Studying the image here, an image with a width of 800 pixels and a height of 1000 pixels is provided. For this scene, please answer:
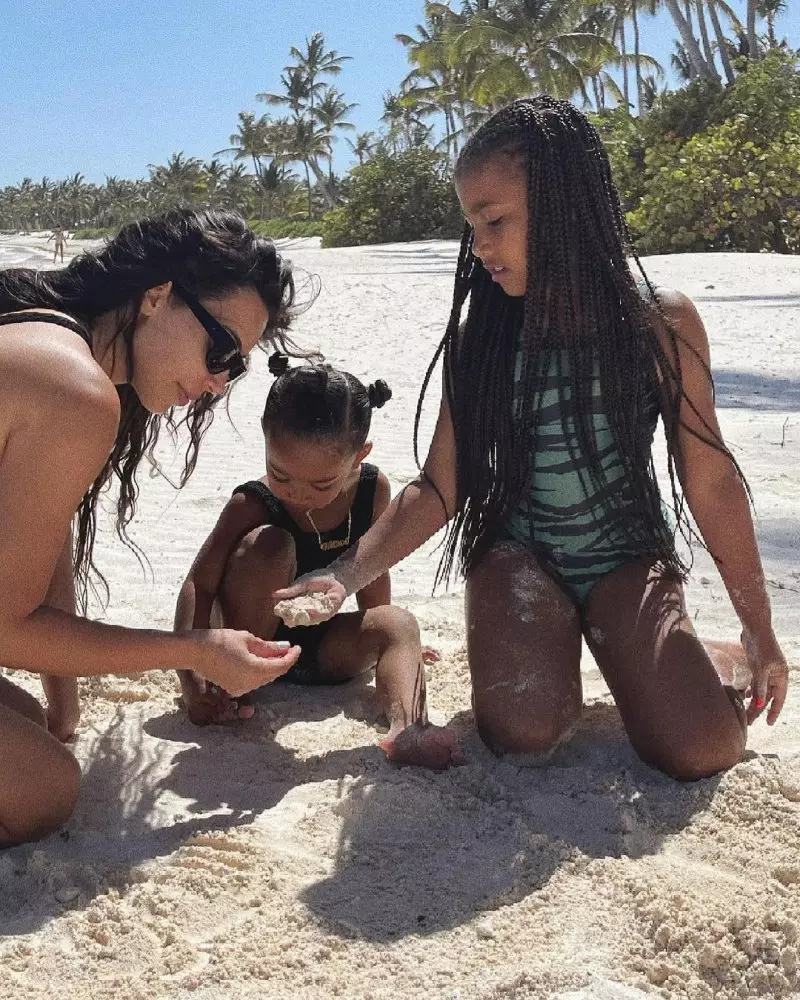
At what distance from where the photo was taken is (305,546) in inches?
118

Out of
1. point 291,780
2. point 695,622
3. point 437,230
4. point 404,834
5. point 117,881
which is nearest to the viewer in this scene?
point 117,881

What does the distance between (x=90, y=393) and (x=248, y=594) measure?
101 centimetres

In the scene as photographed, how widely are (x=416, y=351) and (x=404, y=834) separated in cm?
639

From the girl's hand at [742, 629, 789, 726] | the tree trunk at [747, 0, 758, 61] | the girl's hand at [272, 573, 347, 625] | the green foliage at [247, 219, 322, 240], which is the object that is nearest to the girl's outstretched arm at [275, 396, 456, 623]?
the girl's hand at [272, 573, 347, 625]

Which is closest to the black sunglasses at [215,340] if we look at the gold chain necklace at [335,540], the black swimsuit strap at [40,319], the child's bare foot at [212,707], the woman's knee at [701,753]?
the black swimsuit strap at [40,319]

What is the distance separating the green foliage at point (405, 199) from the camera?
2606 centimetres

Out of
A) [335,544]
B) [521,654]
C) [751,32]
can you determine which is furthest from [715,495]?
[751,32]

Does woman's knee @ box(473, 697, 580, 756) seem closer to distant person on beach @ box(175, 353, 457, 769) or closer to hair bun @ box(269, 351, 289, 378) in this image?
distant person on beach @ box(175, 353, 457, 769)

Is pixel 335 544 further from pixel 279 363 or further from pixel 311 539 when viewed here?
pixel 279 363

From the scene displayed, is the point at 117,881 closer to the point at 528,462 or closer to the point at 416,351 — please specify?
the point at 528,462

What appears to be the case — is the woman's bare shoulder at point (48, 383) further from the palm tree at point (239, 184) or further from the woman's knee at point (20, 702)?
the palm tree at point (239, 184)

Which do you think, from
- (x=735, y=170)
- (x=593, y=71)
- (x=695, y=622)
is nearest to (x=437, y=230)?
(x=593, y=71)

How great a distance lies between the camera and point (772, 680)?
2.53 meters

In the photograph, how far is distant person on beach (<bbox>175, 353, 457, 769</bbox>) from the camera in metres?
2.78
